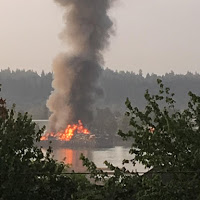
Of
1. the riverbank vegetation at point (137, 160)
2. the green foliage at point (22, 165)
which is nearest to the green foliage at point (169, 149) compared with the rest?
the riverbank vegetation at point (137, 160)

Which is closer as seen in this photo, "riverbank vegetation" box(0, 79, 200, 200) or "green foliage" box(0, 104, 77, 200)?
"riverbank vegetation" box(0, 79, 200, 200)

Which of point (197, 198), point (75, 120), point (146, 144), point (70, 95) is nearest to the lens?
point (197, 198)

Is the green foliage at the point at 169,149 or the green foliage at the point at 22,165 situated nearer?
the green foliage at the point at 169,149

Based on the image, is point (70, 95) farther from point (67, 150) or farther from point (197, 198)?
point (197, 198)

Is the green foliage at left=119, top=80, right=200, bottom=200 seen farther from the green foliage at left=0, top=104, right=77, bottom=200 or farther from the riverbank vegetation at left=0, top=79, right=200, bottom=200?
the green foliage at left=0, top=104, right=77, bottom=200

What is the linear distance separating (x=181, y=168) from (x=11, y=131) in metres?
4.89

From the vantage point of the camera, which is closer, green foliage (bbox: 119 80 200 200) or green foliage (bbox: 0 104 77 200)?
green foliage (bbox: 119 80 200 200)

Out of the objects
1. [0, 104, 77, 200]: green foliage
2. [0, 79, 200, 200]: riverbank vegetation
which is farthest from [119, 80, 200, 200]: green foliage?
[0, 104, 77, 200]: green foliage

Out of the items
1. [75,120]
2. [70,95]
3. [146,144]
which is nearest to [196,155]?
[146,144]

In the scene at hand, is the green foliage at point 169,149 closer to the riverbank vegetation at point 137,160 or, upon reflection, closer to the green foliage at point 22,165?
the riverbank vegetation at point 137,160

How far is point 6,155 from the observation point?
12.7 meters

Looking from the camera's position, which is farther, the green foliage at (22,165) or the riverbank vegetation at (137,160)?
the green foliage at (22,165)

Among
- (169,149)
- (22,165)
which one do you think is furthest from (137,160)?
(22,165)

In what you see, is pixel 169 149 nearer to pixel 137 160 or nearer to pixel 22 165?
pixel 137 160
